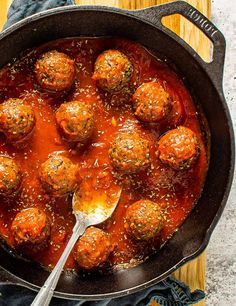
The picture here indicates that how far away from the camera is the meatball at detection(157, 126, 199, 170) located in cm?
326

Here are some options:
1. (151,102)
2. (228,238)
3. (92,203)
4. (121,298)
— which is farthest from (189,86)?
(121,298)

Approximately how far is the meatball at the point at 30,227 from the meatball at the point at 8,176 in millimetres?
155

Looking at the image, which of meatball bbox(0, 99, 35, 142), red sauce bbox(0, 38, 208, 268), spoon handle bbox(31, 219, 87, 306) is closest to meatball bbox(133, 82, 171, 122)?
red sauce bbox(0, 38, 208, 268)

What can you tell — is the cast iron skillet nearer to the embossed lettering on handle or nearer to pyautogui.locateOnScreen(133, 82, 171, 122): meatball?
the embossed lettering on handle

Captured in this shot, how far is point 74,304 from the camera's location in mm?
3471

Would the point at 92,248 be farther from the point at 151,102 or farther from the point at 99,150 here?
the point at 151,102

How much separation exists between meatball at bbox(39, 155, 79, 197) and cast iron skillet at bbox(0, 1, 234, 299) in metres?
0.51

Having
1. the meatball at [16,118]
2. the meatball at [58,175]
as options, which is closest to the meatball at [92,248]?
the meatball at [58,175]

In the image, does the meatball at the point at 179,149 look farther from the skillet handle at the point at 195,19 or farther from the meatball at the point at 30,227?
the meatball at the point at 30,227

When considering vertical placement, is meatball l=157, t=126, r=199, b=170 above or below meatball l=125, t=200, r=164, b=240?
above

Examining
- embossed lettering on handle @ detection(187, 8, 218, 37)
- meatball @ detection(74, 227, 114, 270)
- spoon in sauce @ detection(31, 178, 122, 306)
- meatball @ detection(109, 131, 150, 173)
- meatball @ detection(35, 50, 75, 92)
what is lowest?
meatball @ detection(74, 227, 114, 270)

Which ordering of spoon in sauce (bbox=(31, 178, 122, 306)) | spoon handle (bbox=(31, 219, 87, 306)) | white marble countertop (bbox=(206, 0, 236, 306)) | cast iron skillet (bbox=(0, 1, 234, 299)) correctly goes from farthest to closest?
1. white marble countertop (bbox=(206, 0, 236, 306))
2. spoon in sauce (bbox=(31, 178, 122, 306))
3. cast iron skillet (bbox=(0, 1, 234, 299))
4. spoon handle (bbox=(31, 219, 87, 306))

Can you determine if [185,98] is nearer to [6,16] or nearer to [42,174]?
[42,174]

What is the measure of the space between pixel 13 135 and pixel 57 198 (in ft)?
1.45
